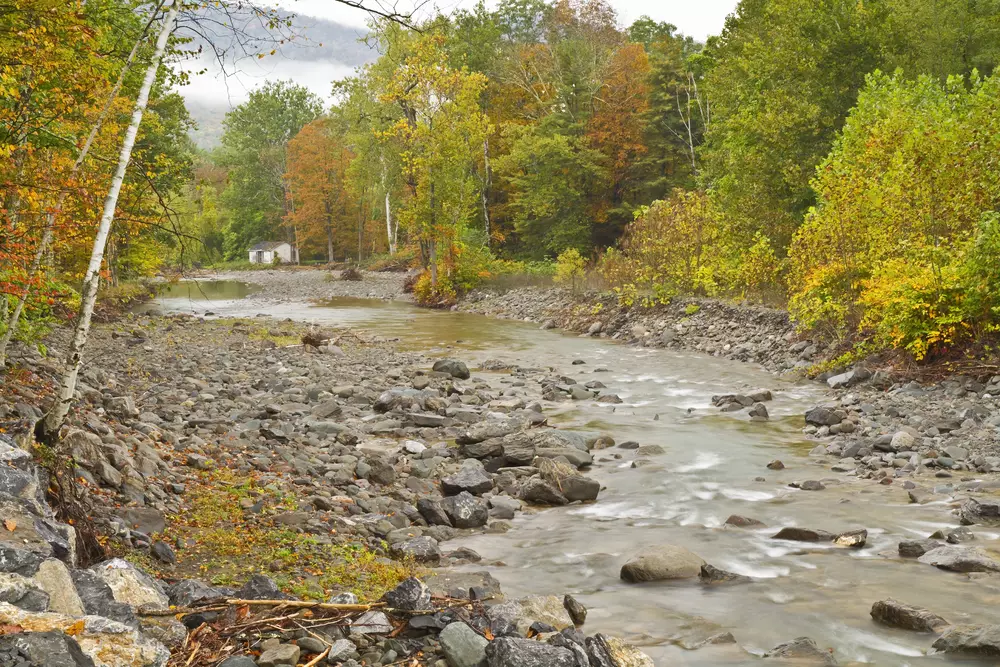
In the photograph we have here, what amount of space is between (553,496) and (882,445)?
5021 millimetres

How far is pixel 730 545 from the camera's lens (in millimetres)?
7660

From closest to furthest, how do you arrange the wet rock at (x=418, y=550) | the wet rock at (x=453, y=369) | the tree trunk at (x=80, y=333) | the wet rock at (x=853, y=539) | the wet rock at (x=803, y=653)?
the wet rock at (x=803, y=653) < the tree trunk at (x=80, y=333) < the wet rock at (x=418, y=550) < the wet rock at (x=853, y=539) < the wet rock at (x=453, y=369)

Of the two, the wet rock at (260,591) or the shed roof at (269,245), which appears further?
the shed roof at (269,245)

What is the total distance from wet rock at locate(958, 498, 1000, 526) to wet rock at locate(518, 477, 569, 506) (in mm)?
4192

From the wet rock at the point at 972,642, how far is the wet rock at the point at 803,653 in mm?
749

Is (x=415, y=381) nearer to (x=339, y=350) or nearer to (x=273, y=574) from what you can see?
(x=339, y=350)

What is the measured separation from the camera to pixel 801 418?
533 inches

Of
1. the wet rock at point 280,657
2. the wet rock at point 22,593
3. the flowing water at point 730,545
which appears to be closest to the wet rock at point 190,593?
the wet rock at point 280,657

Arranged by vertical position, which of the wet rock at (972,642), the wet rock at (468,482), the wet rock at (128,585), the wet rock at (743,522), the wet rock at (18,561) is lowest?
the wet rock at (743,522)

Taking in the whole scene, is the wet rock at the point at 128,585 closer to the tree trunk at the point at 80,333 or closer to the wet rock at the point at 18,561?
the wet rock at the point at 18,561

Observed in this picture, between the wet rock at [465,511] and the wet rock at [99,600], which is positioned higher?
the wet rock at [99,600]

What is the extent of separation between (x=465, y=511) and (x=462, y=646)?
3710 mm

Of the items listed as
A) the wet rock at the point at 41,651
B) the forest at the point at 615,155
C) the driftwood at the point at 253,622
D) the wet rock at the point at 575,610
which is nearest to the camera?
the wet rock at the point at 41,651

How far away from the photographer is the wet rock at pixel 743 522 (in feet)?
26.9
